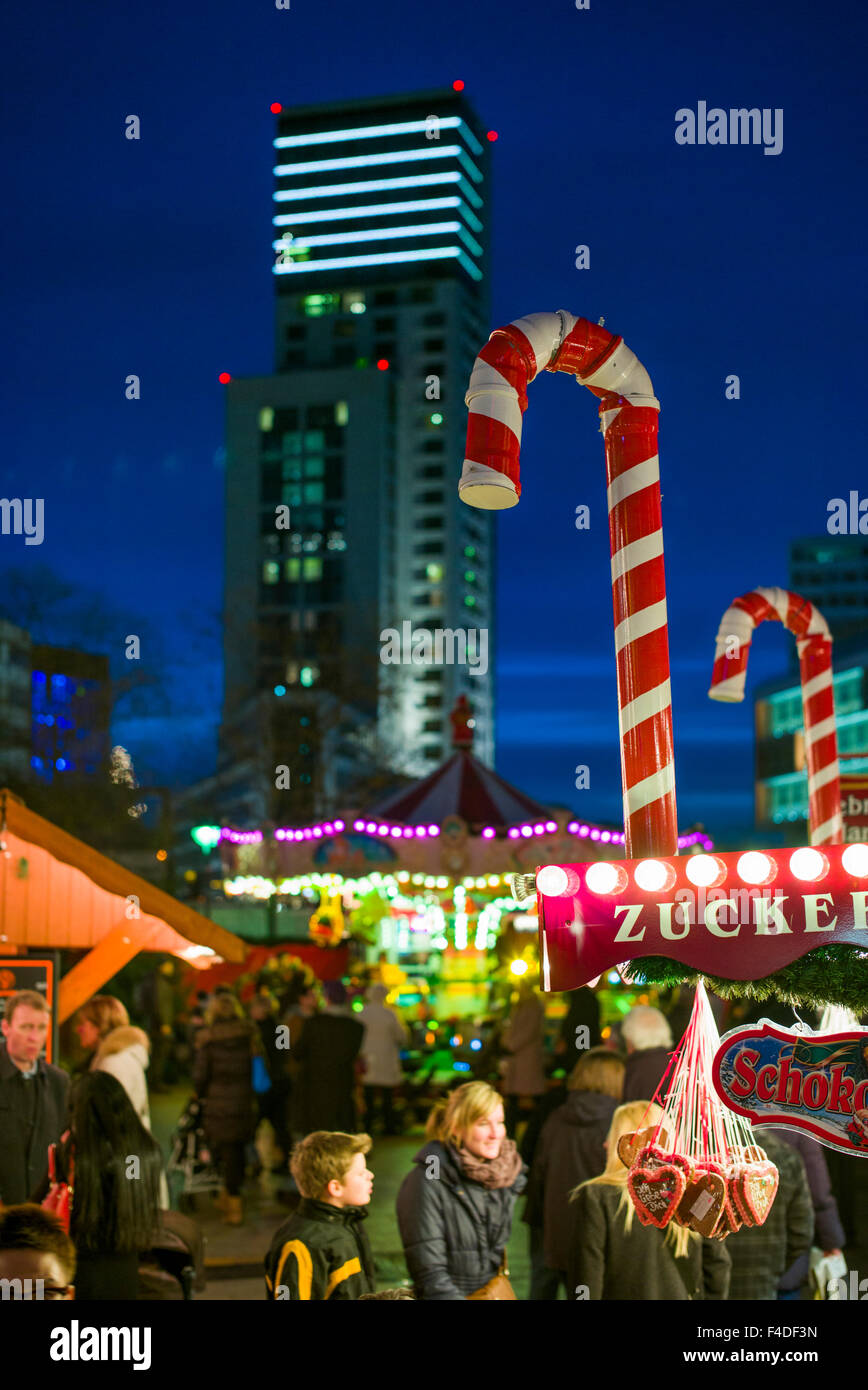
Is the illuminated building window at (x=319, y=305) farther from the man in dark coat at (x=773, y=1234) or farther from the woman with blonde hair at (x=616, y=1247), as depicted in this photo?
the woman with blonde hair at (x=616, y=1247)

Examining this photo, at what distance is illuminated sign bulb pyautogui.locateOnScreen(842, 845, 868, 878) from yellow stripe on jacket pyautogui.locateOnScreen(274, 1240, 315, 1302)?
206cm

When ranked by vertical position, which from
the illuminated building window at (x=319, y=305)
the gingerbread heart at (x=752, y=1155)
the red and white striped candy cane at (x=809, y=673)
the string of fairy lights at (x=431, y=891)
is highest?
the illuminated building window at (x=319, y=305)

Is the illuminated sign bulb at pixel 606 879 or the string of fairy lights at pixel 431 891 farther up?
the string of fairy lights at pixel 431 891

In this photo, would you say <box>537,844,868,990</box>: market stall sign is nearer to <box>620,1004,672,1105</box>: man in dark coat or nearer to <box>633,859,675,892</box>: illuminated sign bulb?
<box>633,859,675,892</box>: illuminated sign bulb

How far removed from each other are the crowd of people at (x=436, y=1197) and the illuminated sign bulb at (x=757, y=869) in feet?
3.02

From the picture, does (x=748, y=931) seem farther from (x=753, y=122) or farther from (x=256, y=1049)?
(x=256, y=1049)

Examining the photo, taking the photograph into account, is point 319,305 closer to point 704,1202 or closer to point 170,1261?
point 170,1261

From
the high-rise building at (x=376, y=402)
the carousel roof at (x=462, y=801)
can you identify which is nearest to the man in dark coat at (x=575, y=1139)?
the carousel roof at (x=462, y=801)

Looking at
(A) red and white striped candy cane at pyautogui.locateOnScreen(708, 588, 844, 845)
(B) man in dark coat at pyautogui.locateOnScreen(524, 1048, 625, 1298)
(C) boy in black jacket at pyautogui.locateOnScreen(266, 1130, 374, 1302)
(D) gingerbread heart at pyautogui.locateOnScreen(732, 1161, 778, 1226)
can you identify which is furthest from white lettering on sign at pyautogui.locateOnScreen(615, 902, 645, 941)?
(B) man in dark coat at pyautogui.locateOnScreen(524, 1048, 625, 1298)

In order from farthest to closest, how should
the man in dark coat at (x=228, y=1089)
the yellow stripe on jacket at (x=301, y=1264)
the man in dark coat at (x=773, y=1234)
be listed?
the man in dark coat at (x=228, y=1089), the man in dark coat at (x=773, y=1234), the yellow stripe on jacket at (x=301, y=1264)

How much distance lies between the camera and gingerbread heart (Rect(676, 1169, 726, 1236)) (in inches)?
153

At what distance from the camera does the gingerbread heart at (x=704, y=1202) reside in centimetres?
388

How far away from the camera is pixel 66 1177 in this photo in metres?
6.04

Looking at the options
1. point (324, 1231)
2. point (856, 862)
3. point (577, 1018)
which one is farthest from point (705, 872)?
point (577, 1018)
